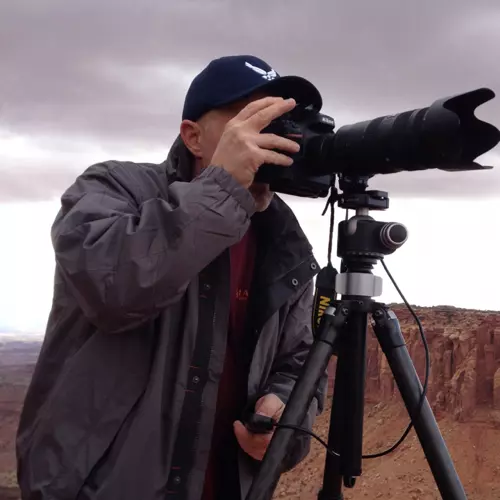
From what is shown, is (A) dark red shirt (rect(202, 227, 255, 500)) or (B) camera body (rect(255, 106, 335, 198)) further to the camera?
(A) dark red shirt (rect(202, 227, 255, 500))

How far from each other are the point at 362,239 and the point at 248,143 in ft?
1.37

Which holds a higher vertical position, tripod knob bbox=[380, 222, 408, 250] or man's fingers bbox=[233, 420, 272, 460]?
tripod knob bbox=[380, 222, 408, 250]

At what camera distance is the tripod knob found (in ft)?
6.05

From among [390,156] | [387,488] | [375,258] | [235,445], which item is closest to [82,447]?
[235,445]

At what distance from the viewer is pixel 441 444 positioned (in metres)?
1.82

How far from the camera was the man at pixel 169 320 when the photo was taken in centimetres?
161

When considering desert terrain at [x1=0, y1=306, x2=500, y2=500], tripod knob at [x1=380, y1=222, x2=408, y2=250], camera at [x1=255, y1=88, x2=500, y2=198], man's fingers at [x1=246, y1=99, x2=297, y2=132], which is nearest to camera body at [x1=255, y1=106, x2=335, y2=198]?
camera at [x1=255, y1=88, x2=500, y2=198]

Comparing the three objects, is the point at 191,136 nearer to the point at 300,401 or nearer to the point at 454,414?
the point at 300,401

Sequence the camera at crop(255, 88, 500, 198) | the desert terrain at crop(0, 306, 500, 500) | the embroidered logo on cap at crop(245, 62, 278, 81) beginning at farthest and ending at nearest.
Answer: the desert terrain at crop(0, 306, 500, 500) → the embroidered logo on cap at crop(245, 62, 278, 81) → the camera at crop(255, 88, 500, 198)

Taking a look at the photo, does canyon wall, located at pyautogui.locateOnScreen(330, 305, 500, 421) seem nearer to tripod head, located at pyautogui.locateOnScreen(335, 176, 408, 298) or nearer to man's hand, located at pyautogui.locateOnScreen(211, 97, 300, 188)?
tripod head, located at pyautogui.locateOnScreen(335, 176, 408, 298)

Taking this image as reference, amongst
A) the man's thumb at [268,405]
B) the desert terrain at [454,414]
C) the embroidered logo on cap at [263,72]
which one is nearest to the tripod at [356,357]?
the man's thumb at [268,405]

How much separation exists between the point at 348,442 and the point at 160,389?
1.78 feet

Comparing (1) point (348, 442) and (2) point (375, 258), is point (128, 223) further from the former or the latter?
(1) point (348, 442)

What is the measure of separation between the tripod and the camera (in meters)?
0.09
